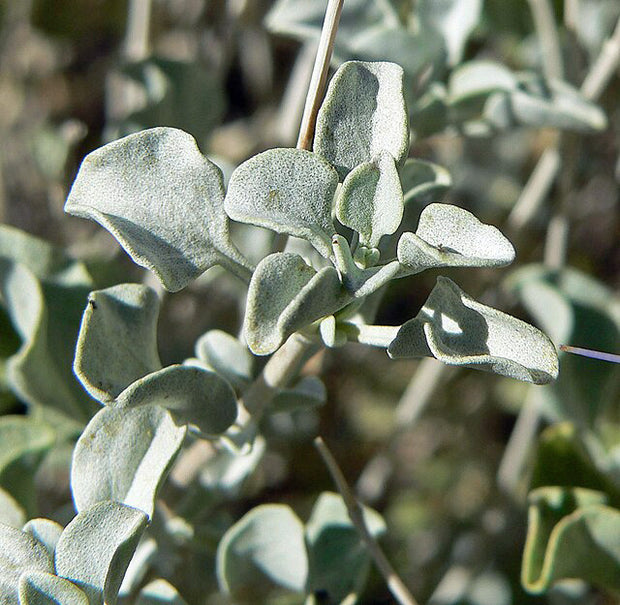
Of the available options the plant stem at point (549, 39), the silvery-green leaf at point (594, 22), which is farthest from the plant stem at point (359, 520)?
the silvery-green leaf at point (594, 22)

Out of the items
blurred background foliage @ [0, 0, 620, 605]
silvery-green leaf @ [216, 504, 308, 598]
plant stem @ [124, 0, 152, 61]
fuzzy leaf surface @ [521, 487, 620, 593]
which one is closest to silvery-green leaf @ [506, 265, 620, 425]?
blurred background foliage @ [0, 0, 620, 605]

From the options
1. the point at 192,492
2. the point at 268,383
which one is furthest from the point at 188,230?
the point at 192,492

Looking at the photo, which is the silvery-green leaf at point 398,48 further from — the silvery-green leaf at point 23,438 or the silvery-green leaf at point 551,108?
the silvery-green leaf at point 23,438

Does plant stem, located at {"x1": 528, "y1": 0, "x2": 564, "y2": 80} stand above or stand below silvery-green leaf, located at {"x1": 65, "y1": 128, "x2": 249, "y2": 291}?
below

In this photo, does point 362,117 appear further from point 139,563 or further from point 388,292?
point 388,292

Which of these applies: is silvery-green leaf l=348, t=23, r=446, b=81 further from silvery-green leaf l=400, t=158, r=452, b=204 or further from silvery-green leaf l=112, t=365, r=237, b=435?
silvery-green leaf l=112, t=365, r=237, b=435

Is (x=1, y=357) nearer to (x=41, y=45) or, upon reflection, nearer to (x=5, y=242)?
(x=5, y=242)
